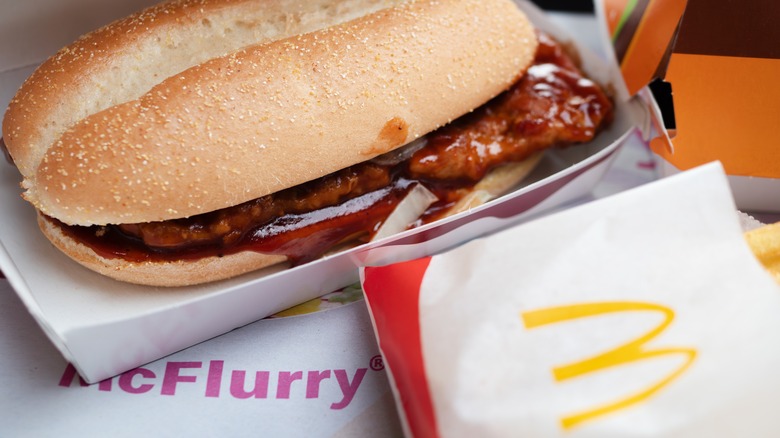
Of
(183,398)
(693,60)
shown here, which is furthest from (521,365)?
(693,60)

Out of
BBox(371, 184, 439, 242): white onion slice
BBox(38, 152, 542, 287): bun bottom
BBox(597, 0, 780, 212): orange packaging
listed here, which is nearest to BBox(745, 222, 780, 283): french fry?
BBox(597, 0, 780, 212): orange packaging

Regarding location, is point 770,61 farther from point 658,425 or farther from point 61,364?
point 61,364

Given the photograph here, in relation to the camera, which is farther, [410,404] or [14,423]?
[14,423]

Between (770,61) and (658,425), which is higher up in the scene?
(770,61)

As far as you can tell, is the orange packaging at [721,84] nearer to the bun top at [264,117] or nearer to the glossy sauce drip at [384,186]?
the glossy sauce drip at [384,186]

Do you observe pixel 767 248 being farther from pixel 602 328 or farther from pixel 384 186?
pixel 384 186

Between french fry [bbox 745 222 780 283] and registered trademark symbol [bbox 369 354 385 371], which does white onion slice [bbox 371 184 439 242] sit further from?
french fry [bbox 745 222 780 283]

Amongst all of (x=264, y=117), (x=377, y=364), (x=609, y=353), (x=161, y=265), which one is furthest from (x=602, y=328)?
(x=161, y=265)
